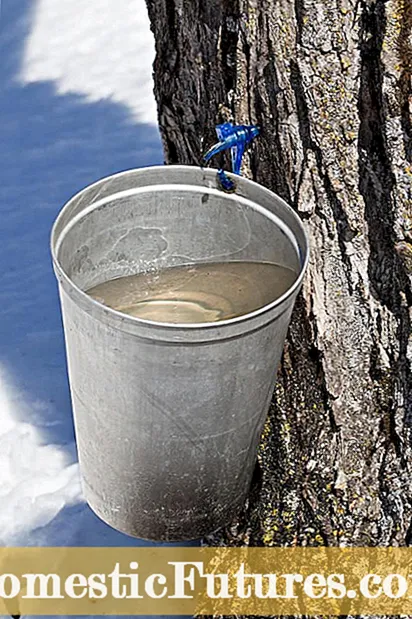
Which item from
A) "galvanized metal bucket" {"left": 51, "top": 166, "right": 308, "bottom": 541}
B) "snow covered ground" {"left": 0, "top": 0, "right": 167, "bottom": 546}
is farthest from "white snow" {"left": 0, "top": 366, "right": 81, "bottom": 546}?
"galvanized metal bucket" {"left": 51, "top": 166, "right": 308, "bottom": 541}

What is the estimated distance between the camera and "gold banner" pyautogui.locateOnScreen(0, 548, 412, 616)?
158 centimetres

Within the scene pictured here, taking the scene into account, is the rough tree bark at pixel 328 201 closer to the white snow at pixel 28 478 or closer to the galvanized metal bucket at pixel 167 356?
the galvanized metal bucket at pixel 167 356

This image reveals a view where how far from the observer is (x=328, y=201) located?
1.32 metres

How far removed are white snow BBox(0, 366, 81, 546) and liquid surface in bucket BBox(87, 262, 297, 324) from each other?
811 mm

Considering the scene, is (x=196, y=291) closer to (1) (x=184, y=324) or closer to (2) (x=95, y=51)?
(1) (x=184, y=324)

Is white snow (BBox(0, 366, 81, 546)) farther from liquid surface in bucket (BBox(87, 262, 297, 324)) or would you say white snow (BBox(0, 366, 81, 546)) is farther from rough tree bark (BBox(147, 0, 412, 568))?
liquid surface in bucket (BBox(87, 262, 297, 324))

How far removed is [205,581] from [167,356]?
0.95 meters

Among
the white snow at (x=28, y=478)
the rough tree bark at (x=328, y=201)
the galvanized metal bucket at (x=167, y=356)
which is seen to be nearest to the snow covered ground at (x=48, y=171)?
the white snow at (x=28, y=478)

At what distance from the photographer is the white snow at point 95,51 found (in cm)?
339

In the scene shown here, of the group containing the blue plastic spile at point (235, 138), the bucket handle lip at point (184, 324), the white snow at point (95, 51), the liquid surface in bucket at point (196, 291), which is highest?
the blue plastic spile at point (235, 138)

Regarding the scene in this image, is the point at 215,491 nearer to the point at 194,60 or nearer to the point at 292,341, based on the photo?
the point at 292,341

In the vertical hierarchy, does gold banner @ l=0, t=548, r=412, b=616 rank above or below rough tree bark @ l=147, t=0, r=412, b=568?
Result: below

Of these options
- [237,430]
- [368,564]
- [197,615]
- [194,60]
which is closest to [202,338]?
[237,430]

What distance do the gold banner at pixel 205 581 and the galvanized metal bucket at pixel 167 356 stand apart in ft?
1.07
